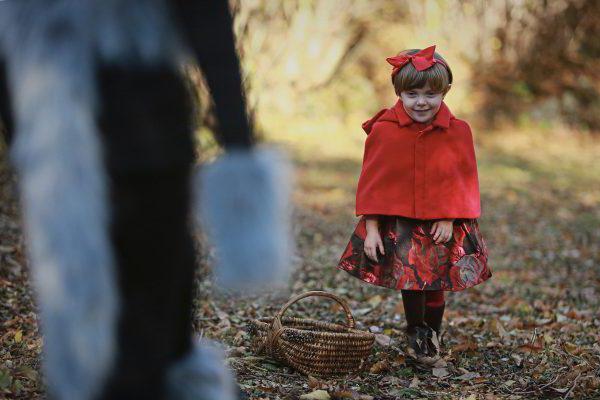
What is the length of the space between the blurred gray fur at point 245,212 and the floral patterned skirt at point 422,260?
5.36ft

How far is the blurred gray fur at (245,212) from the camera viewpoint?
6.38 feet

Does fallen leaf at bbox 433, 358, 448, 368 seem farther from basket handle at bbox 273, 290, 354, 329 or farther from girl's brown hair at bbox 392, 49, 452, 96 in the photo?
girl's brown hair at bbox 392, 49, 452, 96

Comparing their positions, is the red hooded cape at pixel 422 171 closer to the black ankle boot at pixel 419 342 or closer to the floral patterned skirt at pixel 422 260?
the floral patterned skirt at pixel 422 260

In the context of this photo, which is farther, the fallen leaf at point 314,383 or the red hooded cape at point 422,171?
the red hooded cape at point 422,171

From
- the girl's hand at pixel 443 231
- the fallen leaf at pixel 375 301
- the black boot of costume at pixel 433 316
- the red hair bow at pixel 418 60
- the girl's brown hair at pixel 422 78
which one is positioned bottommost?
the fallen leaf at pixel 375 301

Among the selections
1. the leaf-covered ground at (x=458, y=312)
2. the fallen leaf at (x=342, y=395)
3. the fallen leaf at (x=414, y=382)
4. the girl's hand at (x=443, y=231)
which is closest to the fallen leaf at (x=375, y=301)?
the leaf-covered ground at (x=458, y=312)

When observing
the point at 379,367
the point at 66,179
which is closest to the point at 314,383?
the point at 379,367

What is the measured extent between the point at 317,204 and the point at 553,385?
5.29m

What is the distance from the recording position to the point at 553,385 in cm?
345

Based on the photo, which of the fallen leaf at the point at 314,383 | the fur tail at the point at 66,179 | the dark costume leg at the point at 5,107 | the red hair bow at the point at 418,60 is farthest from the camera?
the red hair bow at the point at 418,60

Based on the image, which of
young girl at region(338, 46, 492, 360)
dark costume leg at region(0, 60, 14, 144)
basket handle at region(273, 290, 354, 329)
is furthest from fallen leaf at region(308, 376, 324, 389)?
dark costume leg at region(0, 60, 14, 144)

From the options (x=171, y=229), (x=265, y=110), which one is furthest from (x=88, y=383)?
(x=265, y=110)

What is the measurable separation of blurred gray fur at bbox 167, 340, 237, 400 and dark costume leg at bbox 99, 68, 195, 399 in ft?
0.33

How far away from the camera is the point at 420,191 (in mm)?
3498
